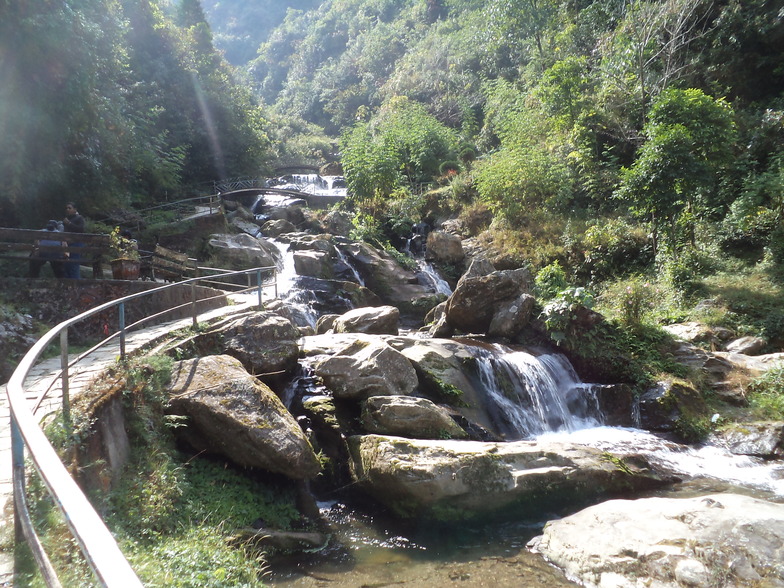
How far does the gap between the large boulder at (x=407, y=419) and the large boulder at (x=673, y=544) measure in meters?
2.14

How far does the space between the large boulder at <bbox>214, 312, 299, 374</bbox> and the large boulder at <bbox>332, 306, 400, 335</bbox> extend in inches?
114

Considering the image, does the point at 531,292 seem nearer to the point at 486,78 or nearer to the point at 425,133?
the point at 425,133

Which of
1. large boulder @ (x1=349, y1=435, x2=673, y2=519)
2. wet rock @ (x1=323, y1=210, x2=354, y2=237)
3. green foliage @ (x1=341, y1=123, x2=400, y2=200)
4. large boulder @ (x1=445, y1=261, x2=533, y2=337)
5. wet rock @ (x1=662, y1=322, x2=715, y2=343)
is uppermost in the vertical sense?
green foliage @ (x1=341, y1=123, x2=400, y2=200)

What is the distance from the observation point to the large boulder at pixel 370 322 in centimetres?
1177

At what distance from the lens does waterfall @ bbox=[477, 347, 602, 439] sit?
9586 mm

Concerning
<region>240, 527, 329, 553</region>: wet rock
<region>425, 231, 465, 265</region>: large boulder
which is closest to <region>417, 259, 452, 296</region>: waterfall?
<region>425, 231, 465, 265</region>: large boulder

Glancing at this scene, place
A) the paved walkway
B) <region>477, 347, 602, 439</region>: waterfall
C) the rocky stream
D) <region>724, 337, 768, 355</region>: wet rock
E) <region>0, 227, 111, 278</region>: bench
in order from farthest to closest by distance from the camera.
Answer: <region>724, 337, 768, 355</region>: wet rock → <region>0, 227, 111, 278</region>: bench → <region>477, 347, 602, 439</region>: waterfall → the rocky stream → the paved walkway

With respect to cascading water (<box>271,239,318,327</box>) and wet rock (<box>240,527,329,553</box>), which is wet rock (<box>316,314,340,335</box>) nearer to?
cascading water (<box>271,239,318,327</box>)

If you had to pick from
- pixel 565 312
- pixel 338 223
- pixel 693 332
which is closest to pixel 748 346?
pixel 693 332

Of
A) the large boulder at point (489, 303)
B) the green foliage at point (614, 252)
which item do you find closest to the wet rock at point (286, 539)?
the large boulder at point (489, 303)

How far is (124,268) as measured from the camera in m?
11.4

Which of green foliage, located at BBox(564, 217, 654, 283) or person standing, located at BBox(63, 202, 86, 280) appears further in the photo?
green foliage, located at BBox(564, 217, 654, 283)

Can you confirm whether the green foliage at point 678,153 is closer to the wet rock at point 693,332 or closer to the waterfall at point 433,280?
the wet rock at point 693,332

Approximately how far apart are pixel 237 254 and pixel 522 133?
12.8m
